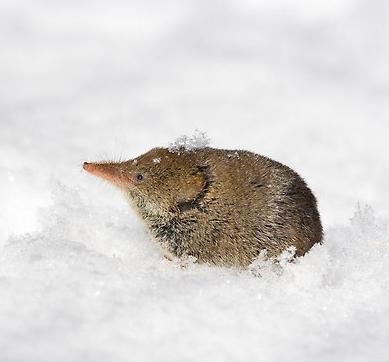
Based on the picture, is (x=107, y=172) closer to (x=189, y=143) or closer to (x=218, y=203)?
(x=189, y=143)

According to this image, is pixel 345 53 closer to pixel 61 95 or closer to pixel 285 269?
pixel 61 95

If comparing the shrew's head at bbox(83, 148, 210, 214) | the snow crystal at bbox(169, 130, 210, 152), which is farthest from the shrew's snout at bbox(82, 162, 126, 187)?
the snow crystal at bbox(169, 130, 210, 152)

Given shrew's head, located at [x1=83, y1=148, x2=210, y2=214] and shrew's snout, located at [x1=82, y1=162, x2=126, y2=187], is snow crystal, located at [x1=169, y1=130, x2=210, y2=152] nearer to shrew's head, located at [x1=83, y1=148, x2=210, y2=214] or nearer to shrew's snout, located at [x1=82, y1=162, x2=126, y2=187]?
shrew's head, located at [x1=83, y1=148, x2=210, y2=214]

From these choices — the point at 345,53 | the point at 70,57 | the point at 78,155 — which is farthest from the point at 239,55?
the point at 78,155

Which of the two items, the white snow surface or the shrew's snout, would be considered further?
the shrew's snout

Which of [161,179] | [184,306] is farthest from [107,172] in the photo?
[184,306]
